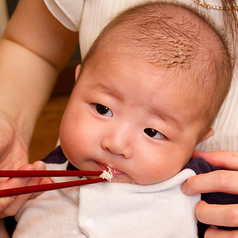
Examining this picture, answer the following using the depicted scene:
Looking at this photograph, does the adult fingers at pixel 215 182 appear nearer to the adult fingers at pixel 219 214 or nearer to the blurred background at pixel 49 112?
the adult fingers at pixel 219 214

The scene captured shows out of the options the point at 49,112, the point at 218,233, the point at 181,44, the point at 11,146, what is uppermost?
the point at 181,44

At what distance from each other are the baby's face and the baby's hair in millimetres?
43

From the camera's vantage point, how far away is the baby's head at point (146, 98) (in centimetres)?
88

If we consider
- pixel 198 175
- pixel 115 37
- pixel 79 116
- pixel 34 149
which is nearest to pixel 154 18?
pixel 115 37

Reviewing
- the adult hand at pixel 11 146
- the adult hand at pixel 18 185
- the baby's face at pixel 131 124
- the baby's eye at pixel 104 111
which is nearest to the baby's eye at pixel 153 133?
the baby's face at pixel 131 124

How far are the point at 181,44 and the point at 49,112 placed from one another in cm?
214

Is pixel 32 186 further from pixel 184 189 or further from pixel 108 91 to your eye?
pixel 184 189

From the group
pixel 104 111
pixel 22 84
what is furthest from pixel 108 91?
pixel 22 84

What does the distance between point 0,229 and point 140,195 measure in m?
0.50

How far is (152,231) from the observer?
910 mm

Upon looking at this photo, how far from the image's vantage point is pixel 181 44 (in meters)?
0.91

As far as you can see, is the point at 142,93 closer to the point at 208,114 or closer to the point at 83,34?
the point at 208,114

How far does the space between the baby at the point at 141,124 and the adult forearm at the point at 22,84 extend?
40 cm

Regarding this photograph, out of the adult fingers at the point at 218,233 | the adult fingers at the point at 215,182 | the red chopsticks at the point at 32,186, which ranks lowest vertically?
the adult fingers at the point at 218,233
